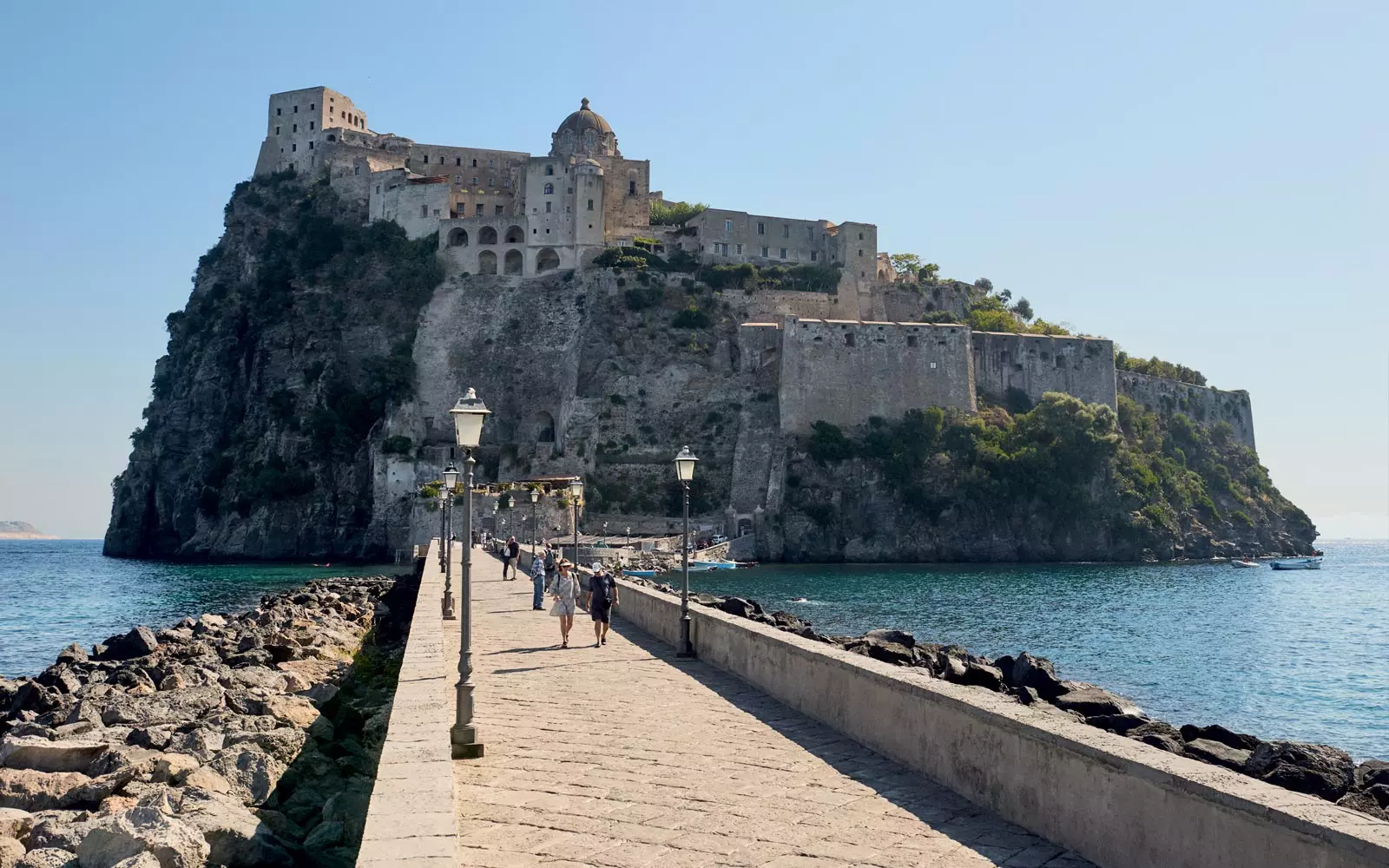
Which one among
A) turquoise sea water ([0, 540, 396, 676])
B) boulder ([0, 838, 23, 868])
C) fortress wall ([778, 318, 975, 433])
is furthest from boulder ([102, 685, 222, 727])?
fortress wall ([778, 318, 975, 433])

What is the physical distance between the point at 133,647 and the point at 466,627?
47.6 ft

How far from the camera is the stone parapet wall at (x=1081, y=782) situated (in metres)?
4.61

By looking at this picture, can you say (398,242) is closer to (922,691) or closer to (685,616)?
(685,616)

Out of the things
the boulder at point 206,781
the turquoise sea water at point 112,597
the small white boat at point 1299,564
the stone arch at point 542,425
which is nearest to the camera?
the boulder at point 206,781

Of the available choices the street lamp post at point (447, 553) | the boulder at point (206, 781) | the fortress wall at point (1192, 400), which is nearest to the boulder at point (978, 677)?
the boulder at point (206, 781)

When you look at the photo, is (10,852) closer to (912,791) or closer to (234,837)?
(234,837)

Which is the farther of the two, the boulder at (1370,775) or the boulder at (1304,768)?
the boulder at (1370,775)

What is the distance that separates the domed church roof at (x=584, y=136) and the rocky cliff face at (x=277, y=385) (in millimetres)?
11901

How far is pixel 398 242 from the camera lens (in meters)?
71.1

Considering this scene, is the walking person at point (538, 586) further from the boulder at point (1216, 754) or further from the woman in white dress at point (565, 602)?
the boulder at point (1216, 754)

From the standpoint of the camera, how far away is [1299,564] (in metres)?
69.4

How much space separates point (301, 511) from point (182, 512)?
10342mm

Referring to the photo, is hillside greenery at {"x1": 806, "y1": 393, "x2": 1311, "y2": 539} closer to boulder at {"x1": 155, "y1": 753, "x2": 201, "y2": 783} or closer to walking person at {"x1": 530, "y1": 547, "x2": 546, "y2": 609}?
walking person at {"x1": 530, "y1": 547, "x2": 546, "y2": 609}

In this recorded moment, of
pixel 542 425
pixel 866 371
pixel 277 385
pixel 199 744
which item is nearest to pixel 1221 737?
pixel 199 744
